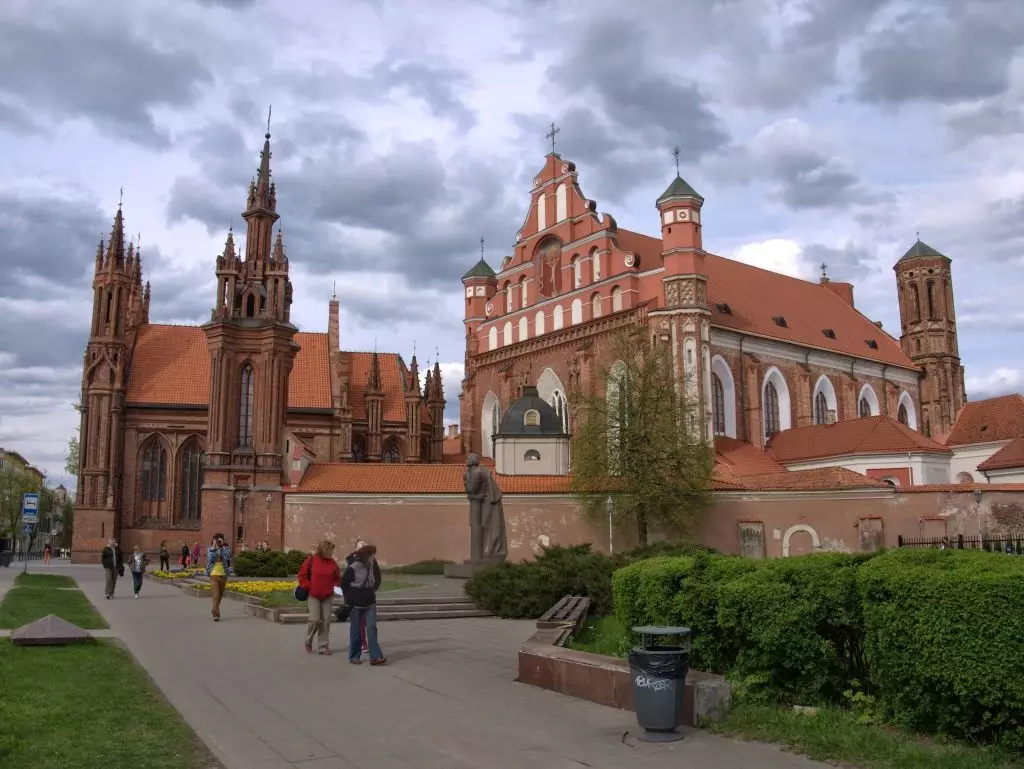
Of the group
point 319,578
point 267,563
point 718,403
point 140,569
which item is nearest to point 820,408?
point 718,403

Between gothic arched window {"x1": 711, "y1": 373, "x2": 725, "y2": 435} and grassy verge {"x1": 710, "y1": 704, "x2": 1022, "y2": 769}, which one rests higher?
gothic arched window {"x1": 711, "y1": 373, "x2": 725, "y2": 435}

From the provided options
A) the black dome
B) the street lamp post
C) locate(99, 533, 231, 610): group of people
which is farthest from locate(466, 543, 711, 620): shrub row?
the black dome

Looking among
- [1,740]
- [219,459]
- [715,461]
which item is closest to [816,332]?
[715,461]

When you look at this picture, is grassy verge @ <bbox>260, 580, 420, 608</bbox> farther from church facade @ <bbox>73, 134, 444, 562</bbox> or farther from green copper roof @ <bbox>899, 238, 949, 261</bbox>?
green copper roof @ <bbox>899, 238, 949, 261</bbox>

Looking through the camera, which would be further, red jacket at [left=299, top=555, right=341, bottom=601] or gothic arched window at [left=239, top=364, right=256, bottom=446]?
gothic arched window at [left=239, top=364, right=256, bottom=446]

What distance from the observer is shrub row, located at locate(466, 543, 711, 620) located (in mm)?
18344

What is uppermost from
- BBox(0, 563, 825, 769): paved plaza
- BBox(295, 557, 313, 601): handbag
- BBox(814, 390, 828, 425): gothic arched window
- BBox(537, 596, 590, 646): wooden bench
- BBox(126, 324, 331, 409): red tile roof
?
BBox(126, 324, 331, 409): red tile roof

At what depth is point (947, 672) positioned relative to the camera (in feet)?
24.8

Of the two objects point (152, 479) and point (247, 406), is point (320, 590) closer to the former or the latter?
point (247, 406)

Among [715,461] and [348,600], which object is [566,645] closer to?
[348,600]

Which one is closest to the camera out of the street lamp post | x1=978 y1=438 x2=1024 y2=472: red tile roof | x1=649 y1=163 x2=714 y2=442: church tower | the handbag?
the handbag

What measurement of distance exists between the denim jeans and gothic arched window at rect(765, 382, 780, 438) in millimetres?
40501

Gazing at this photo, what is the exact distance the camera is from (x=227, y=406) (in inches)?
1610

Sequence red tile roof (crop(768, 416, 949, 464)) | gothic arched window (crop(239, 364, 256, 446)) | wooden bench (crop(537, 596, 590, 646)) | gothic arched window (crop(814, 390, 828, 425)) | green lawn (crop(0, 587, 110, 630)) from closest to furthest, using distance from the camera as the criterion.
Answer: wooden bench (crop(537, 596, 590, 646)) → green lawn (crop(0, 587, 110, 630)) → gothic arched window (crop(239, 364, 256, 446)) → red tile roof (crop(768, 416, 949, 464)) → gothic arched window (crop(814, 390, 828, 425))
